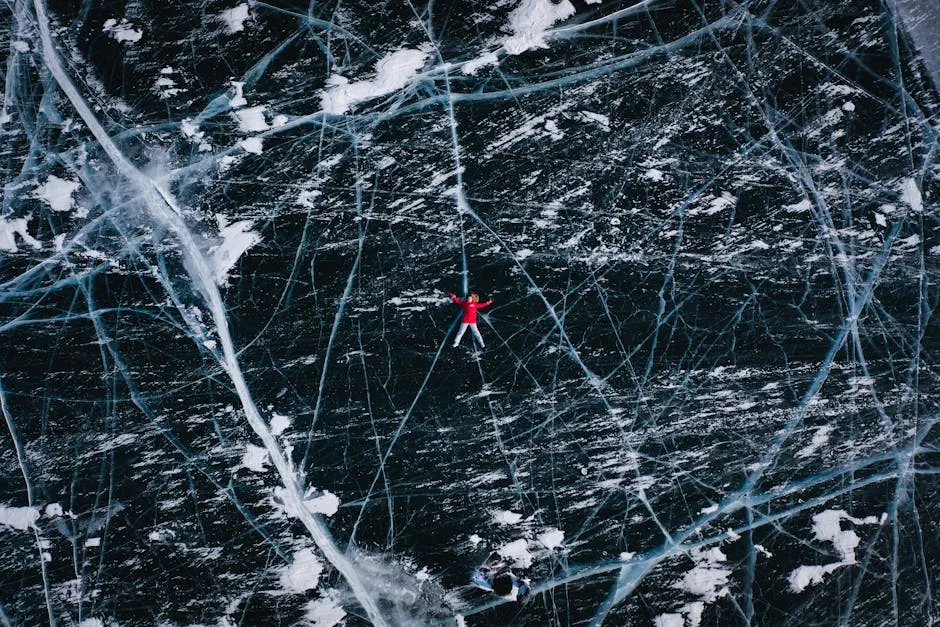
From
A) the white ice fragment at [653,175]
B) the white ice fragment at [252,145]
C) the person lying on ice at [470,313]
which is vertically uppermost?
the white ice fragment at [252,145]

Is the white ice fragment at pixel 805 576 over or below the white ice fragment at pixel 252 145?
below

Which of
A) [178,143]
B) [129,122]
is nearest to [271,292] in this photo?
[178,143]

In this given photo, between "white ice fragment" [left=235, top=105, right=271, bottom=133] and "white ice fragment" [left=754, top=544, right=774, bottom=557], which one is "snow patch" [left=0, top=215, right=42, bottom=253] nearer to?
"white ice fragment" [left=235, top=105, right=271, bottom=133]

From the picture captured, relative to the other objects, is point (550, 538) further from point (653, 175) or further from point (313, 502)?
point (653, 175)

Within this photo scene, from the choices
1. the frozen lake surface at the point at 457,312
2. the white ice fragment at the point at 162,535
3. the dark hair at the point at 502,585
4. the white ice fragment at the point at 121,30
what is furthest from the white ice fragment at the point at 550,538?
the white ice fragment at the point at 121,30

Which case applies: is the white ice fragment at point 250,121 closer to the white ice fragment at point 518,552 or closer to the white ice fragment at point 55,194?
the white ice fragment at point 55,194

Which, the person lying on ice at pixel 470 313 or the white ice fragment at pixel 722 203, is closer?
the person lying on ice at pixel 470 313

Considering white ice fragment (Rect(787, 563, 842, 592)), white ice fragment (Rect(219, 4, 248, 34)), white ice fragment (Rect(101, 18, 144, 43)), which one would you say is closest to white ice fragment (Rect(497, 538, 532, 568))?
white ice fragment (Rect(787, 563, 842, 592))
